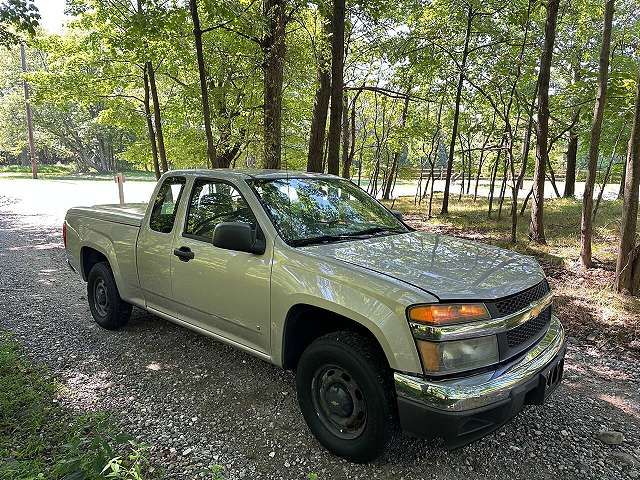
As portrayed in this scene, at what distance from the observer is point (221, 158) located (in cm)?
1436

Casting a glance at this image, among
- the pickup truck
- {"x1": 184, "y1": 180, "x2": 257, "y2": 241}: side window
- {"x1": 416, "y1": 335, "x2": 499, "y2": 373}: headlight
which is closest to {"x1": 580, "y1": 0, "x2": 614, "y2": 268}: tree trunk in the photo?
the pickup truck

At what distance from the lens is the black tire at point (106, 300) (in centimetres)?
483

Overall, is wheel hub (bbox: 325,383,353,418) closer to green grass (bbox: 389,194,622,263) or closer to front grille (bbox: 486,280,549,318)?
front grille (bbox: 486,280,549,318)

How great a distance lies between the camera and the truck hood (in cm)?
257

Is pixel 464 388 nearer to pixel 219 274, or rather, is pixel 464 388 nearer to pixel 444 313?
pixel 444 313

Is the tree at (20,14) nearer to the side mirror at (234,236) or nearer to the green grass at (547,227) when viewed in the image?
the side mirror at (234,236)

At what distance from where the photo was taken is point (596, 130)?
260 inches

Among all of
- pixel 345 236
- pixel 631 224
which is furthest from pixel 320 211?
pixel 631 224

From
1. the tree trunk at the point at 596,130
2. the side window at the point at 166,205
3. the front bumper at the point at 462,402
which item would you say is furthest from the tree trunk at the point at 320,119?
the front bumper at the point at 462,402

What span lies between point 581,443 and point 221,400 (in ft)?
8.63

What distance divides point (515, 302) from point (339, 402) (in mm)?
1248

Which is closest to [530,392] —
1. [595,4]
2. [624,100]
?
[624,100]

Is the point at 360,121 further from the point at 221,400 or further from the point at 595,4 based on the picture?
the point at 221,400

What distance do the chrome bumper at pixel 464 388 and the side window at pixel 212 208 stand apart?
1.76 meters
